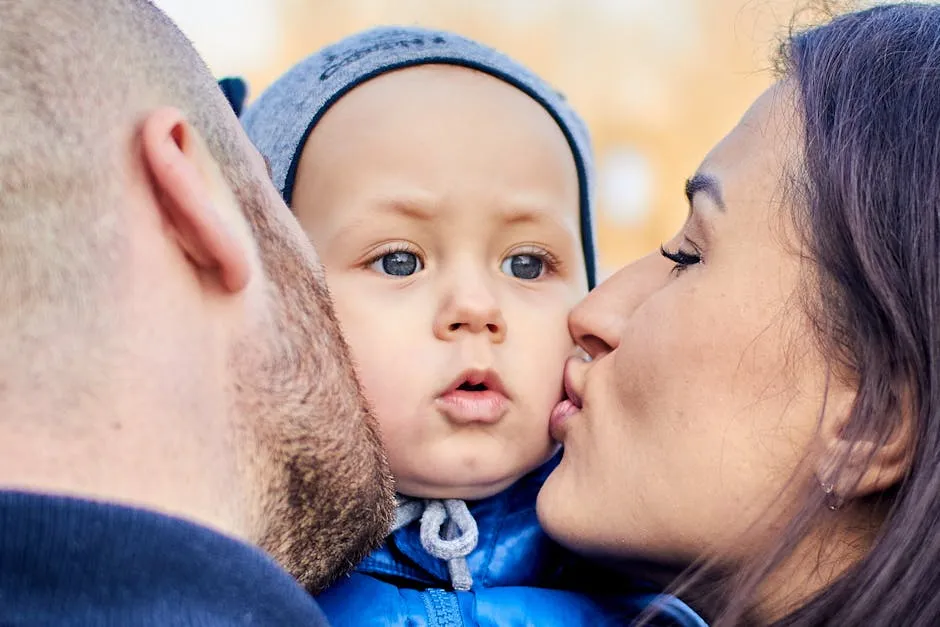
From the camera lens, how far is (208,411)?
1050 mm

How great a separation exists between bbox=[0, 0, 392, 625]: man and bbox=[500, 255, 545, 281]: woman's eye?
1.47ft

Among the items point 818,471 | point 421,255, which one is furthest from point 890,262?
point 421,255

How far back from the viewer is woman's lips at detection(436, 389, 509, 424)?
1.49 metres

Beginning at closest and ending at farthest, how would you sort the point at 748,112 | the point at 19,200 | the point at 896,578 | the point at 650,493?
the point at 19,200 → the point at 896,578 → the point at 650,493 → the point at 748,112

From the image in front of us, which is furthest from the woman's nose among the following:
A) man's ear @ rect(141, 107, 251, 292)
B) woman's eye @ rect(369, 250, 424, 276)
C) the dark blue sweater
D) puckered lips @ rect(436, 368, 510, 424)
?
the dark blue sweater

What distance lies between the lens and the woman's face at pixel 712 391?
49.4 inches

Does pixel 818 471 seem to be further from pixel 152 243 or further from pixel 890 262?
pixel 152 243

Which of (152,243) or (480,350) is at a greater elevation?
(152,243)

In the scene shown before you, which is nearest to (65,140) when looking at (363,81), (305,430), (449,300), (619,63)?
(305,430)

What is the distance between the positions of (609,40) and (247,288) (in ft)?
20.3

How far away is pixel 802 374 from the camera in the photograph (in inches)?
49.0

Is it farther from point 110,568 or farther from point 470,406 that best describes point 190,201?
point 470,406

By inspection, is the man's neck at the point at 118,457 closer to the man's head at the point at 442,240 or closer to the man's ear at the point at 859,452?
the man's head at the point at 442,240

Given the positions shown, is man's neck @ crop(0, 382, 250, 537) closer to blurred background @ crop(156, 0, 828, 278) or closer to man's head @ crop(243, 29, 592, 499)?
man's head @ crop(243, 29, 592, 499)
